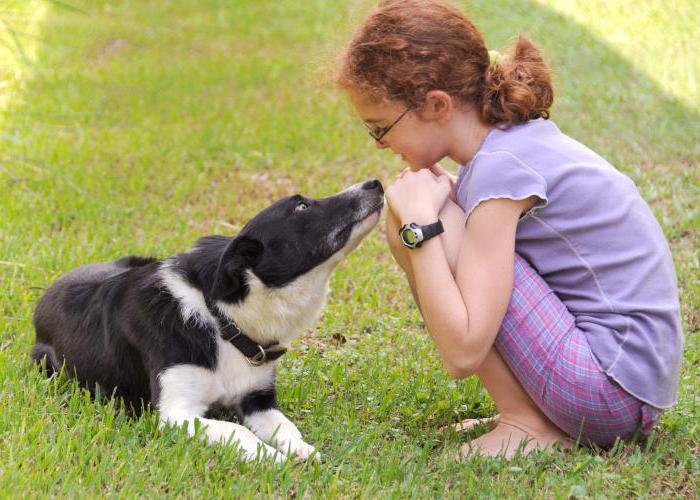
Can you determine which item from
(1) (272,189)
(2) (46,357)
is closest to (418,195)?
(2) (46,357)

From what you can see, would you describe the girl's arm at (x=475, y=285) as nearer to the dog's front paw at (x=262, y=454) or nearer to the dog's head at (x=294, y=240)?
the dog's head at (x=294, y=240)

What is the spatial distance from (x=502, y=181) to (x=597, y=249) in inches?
16.1

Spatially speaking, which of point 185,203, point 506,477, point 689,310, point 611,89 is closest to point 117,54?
point 185,203

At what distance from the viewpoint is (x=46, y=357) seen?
3756 millimetres

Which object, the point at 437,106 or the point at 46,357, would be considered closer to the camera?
the point at 437,106

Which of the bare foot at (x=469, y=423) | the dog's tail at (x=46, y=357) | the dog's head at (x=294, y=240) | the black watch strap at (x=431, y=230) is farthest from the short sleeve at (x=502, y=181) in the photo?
the dog's tail at (x=46, y=357)

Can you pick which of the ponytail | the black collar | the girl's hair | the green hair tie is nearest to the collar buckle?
the black collar

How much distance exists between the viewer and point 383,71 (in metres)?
3.14

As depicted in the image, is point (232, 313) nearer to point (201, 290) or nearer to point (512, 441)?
point (201, 290)

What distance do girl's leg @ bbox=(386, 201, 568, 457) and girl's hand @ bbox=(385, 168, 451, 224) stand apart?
0.06m

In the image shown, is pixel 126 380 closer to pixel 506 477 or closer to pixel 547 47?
pixel 506 477

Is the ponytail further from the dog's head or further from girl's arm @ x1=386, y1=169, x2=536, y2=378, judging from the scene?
the dog's head

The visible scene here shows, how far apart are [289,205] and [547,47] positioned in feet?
21.6

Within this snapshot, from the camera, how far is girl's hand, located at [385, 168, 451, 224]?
9.98 feet
